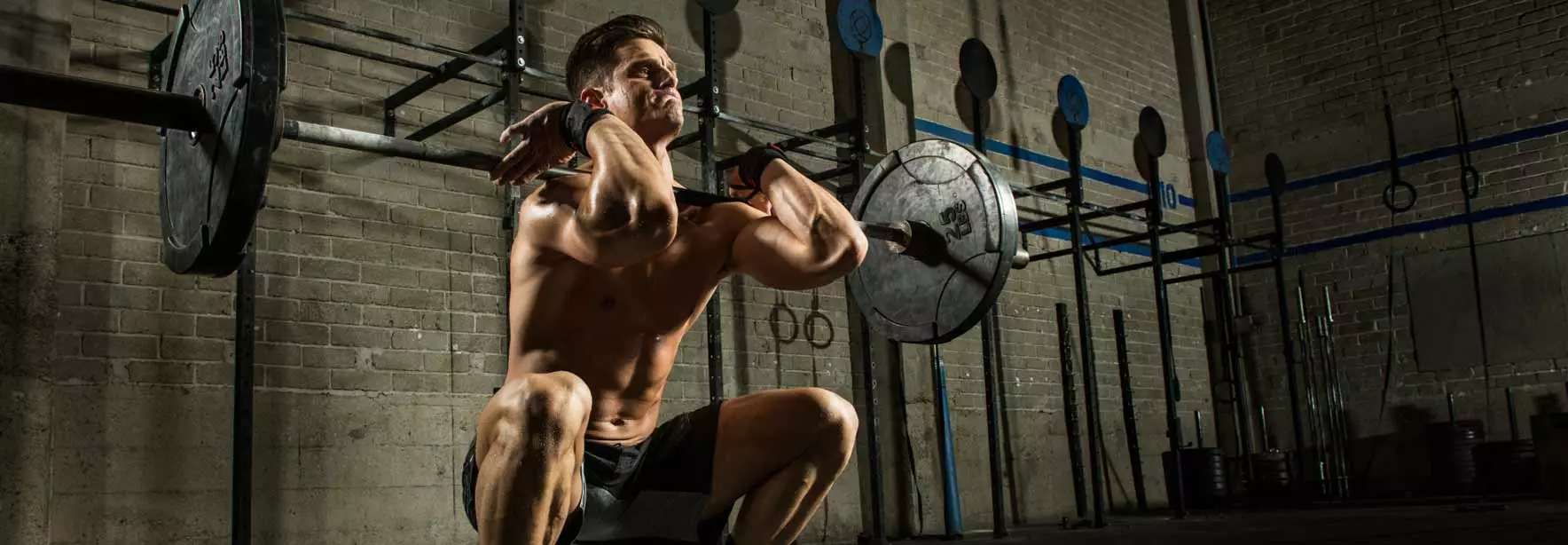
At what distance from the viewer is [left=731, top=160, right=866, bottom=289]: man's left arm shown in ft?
6.46

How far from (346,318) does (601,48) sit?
2.35 m

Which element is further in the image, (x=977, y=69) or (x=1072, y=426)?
(x=977, y=69)

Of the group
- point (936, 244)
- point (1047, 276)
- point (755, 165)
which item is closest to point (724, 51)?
point (1047, 276)

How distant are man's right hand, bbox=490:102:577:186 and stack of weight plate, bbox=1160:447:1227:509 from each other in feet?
17.9

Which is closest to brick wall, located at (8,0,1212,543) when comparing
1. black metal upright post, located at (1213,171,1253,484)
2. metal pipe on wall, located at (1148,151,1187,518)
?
metal pipe on wall, located at (1148,151,1187,518)

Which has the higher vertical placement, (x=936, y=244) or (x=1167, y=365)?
(x=936, y=244)

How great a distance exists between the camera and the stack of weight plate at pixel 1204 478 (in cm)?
665

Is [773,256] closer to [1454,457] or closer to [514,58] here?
[514,58]

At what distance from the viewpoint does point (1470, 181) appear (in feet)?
24.2

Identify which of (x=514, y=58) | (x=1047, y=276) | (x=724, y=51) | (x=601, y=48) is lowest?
(x=601, y=48)

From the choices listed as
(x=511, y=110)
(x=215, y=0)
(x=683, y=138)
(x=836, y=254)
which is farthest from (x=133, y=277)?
(x=836, y=254)

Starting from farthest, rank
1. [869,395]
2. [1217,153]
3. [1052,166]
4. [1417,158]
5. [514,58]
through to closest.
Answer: [1417,158] < [1217,153] < [1052,166] < [869,395] < [514,58]

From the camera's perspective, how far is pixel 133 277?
362 cm

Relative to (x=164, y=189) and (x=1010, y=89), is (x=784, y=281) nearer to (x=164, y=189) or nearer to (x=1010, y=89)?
(x=164, y=189)
